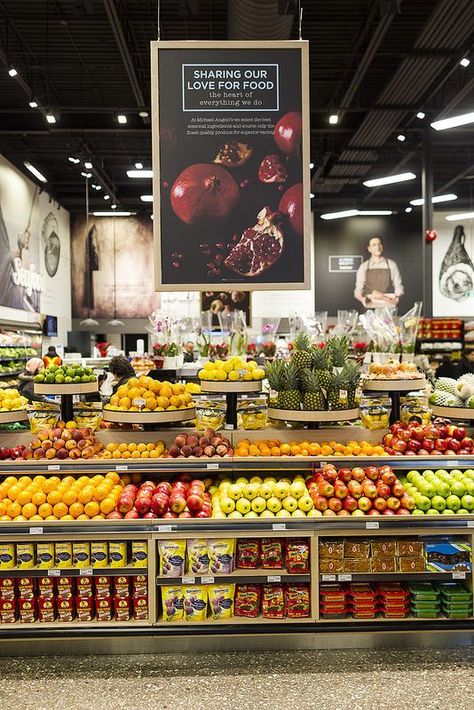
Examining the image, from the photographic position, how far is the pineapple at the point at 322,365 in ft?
13.4

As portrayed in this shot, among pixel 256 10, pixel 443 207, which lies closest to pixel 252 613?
pixel 256 10

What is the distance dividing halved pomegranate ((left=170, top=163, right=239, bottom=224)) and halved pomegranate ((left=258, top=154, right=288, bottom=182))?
18cm

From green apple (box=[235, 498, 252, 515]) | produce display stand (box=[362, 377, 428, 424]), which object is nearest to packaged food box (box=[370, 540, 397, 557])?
green apple (box=[235, 498, 252, 515])

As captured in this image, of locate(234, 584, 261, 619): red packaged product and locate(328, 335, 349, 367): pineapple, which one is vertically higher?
locate(328, 335, 349, 367): pineapple

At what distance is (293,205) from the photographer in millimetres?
3578

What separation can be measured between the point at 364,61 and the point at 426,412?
5.47m

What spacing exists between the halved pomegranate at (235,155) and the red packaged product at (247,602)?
256cm

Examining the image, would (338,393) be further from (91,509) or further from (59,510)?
(59,510)

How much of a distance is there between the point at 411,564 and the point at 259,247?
2.13 m

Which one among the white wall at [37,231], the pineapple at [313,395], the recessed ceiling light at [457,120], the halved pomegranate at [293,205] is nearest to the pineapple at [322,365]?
the pineapple at [313,395]

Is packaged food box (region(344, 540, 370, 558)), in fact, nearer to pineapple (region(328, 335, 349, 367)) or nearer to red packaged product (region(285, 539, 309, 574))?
red packaged product (region(285, 539, 309, 574))

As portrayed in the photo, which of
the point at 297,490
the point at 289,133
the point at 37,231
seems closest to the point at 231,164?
the point at 289,133

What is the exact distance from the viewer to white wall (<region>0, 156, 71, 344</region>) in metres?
12.3

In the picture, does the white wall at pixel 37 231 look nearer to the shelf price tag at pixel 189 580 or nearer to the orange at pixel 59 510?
the orange at pixel 59 510
